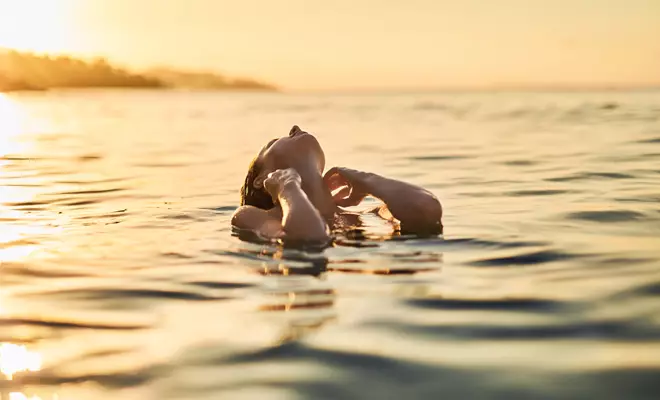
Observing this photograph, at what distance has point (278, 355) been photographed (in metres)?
3.12

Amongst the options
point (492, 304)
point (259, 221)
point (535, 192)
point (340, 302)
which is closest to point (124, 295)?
point (340, 302)

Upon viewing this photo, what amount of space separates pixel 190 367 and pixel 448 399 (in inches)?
42.4

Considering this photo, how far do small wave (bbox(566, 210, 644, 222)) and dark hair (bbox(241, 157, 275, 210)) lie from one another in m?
2.62

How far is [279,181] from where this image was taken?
5598mm

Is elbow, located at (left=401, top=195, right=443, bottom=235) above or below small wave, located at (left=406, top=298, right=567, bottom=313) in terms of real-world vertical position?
above

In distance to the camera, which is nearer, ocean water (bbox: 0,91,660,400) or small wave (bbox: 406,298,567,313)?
ocean water (bbox: 0,91,660,400)

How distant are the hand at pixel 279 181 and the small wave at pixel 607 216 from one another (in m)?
2.48

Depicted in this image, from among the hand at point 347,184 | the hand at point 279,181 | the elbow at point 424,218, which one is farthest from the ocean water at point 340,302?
the hand at point 279,181

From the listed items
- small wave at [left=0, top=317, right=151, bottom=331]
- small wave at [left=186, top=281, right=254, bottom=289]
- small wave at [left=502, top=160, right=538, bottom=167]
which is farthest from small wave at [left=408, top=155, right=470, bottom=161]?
small wave at [left=0, top=317, right=151, bottom=331]

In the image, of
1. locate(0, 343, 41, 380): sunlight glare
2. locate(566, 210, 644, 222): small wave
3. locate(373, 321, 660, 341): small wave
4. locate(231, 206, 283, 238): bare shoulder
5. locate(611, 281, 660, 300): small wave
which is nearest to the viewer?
locate(0, 343, 41, 380): sunlight glare

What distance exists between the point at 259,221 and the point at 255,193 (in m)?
0.41

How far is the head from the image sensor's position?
5871 millimetres

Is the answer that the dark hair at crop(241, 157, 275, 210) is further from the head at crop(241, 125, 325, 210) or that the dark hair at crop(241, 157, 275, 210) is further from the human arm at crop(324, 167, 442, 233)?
the human arm at crop(324, 167, 442, 233)

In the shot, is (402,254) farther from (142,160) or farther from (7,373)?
(142,160)
